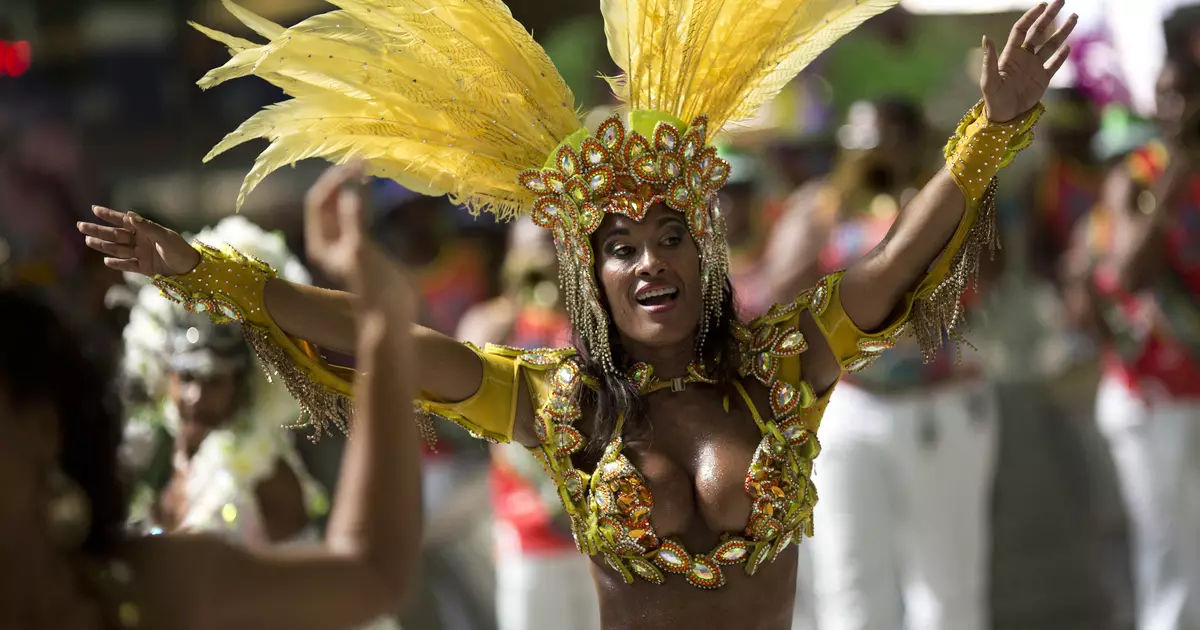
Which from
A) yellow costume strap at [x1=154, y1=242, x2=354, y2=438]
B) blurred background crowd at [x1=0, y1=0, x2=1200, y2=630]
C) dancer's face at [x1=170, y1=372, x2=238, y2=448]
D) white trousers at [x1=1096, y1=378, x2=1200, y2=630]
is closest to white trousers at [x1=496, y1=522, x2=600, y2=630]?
blurred background crowd at [x1=0, y1=0, x2=1200, y2=630]

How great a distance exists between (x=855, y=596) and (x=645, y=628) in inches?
93.4

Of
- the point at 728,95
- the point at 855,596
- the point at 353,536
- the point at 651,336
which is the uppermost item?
the point at 728,95

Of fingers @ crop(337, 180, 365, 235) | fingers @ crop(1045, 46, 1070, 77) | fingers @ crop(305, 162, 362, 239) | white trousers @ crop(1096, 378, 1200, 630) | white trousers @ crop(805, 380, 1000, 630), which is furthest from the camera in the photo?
white trousers @ crop(1096, 378, 1200, 630)

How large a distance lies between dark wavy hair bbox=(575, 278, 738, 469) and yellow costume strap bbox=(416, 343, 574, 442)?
0.10 metres

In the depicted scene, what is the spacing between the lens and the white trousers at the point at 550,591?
561cm

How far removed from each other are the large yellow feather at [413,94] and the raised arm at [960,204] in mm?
754

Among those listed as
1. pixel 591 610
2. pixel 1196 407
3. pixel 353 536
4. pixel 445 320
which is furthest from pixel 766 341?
pixel 445 320

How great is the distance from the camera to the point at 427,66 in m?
3.13

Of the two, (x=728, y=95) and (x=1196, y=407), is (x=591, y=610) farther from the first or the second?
(x=728, y=95)

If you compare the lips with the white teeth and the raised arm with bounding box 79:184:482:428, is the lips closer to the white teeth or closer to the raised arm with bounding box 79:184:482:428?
the white teeth

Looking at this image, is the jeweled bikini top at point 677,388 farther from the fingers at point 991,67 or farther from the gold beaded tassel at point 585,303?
the fingers at point 991,67

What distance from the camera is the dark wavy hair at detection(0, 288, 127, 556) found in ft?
6.55

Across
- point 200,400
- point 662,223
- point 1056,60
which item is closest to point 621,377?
point 662,223

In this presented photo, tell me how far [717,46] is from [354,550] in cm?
163
